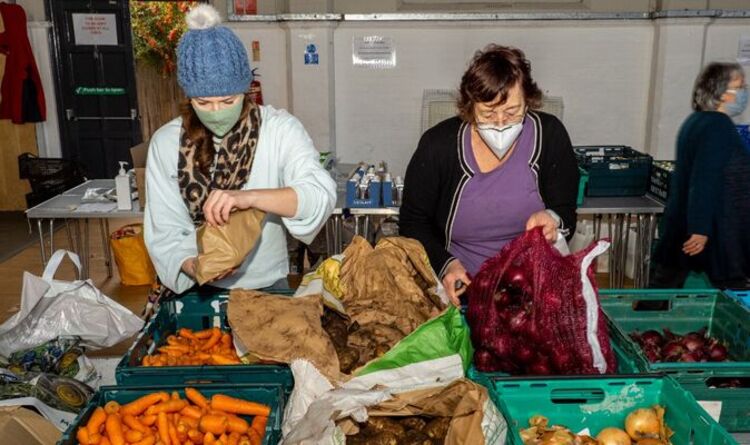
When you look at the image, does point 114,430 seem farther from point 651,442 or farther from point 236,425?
point 651,442

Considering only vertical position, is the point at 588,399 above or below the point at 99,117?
below

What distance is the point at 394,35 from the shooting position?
657 centimetres

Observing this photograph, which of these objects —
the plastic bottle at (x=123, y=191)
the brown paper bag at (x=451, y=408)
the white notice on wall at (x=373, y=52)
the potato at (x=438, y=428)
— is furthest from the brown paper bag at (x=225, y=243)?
the white notice on wall at (x=373, y=52)

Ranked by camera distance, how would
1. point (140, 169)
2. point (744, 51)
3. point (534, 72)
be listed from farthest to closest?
point (534, 72) → point (744, 51) → point (140, 169)

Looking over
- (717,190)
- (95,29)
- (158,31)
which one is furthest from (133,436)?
(158,31)

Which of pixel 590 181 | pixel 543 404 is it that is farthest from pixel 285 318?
pixel 590 181

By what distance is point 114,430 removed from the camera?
1.64 m

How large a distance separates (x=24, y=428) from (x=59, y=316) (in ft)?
2.80

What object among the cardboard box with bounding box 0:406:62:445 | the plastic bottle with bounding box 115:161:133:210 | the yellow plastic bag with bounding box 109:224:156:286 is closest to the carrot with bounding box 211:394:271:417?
the cardboard box with bounding box 0:406:62:445

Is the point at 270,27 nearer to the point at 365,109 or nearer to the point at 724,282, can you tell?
the point at 365,109

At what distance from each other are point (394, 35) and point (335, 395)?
5542mm

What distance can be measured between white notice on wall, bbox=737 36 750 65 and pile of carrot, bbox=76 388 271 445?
20.8 ft

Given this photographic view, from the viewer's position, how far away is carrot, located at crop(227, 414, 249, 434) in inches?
67.3

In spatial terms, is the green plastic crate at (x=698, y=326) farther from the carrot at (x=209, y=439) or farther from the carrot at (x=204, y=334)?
the carrot at (x=204, y=334)
